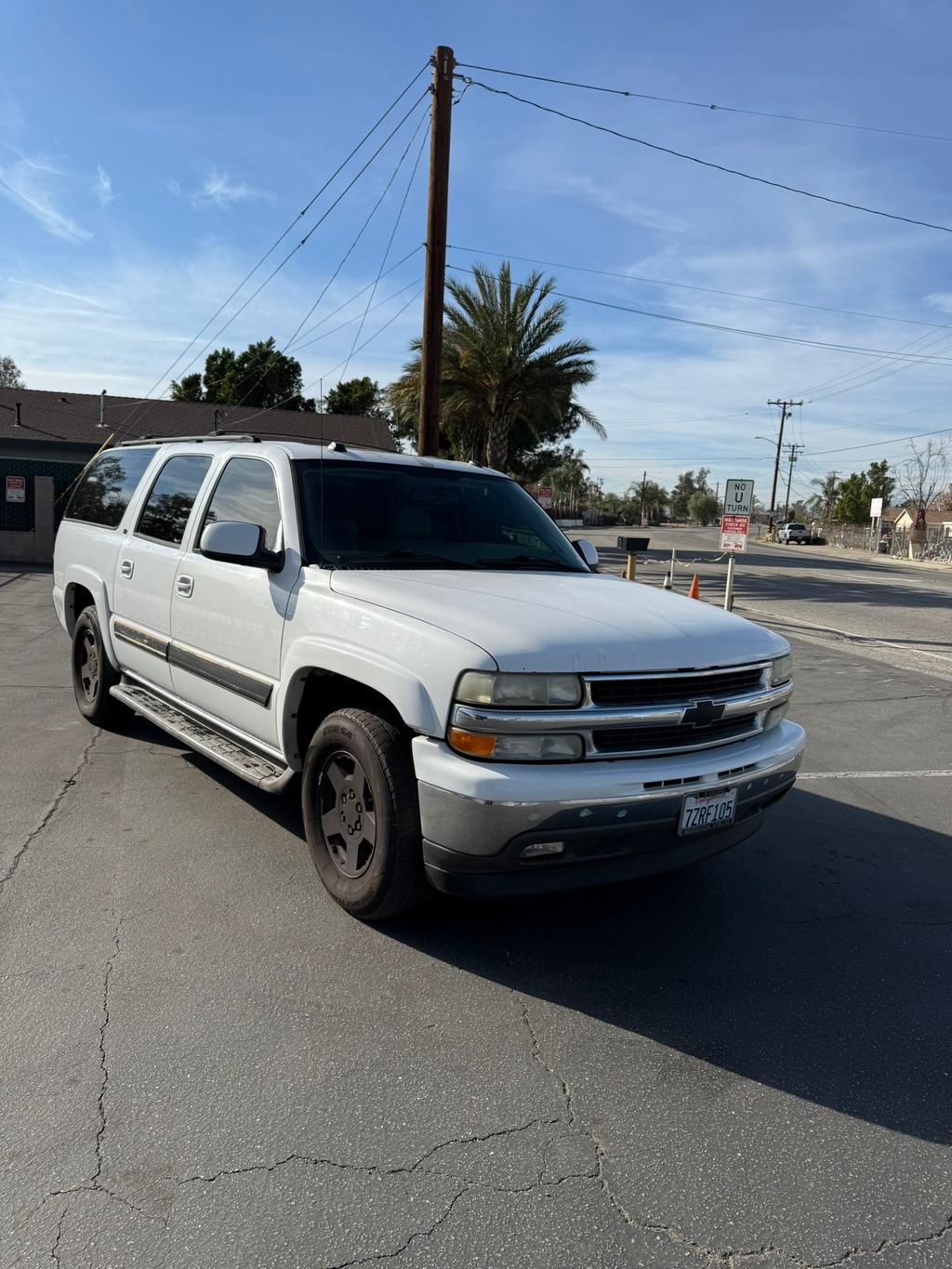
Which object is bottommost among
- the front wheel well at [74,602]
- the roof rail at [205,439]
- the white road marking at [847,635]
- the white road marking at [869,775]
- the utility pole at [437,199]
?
the white road marking at [869,775]

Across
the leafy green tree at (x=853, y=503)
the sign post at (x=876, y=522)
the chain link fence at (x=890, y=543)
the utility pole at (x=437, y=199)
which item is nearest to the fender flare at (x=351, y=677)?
the utility pole at (x=437, y=199)

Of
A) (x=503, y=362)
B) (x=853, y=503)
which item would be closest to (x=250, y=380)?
(x=503, y=362)

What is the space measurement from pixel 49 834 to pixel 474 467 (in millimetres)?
2963

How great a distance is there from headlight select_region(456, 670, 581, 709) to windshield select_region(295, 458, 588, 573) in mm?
1216

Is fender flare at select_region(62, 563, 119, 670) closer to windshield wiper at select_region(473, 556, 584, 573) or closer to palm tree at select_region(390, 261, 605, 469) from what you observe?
windshield wiper at select_region(473, 556, 584, 573)

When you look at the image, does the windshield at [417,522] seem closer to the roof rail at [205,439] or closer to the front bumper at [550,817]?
the roof rail at [205,439]

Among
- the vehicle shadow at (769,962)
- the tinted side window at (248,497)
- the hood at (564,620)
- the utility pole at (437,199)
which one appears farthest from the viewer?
the utility pole at (437,199)

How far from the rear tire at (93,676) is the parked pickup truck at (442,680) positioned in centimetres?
105

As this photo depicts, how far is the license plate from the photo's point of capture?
333 cm

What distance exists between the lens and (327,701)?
404 cm

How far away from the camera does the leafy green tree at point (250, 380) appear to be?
4594 cm

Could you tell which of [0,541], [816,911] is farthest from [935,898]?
[0,541]

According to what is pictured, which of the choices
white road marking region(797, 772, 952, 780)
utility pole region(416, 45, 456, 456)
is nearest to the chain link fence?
utility pole region(416, 45, 456, 456)

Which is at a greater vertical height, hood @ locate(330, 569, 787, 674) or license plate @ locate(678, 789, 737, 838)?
hood @ locate(330, 569, 787, 674)
